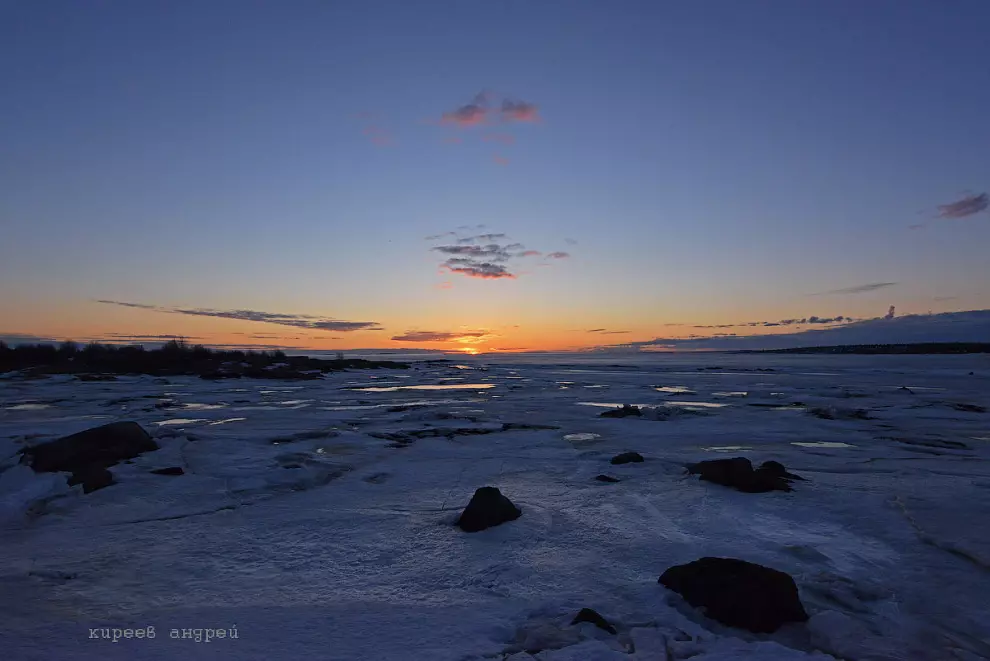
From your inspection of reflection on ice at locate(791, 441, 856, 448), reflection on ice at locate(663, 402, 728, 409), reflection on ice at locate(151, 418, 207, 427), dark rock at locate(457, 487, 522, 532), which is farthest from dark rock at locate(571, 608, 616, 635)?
reflection on ice at locate(663, 402, 728, 409)

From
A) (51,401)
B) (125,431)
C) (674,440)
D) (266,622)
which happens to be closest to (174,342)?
(51,401)

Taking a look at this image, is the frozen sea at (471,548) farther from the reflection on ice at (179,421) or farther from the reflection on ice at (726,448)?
the reflection on ice at (179,421)

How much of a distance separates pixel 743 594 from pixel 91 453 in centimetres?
711

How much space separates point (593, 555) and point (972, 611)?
2215 mm

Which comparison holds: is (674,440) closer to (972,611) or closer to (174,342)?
(972,611)

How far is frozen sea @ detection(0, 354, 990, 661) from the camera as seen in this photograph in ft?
8.96

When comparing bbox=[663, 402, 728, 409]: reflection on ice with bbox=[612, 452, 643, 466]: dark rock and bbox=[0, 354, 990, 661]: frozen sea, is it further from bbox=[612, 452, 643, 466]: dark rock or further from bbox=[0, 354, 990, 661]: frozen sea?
bbox=[612, 452, 643, 466]: dark rock

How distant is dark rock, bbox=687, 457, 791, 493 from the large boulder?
6.56 m

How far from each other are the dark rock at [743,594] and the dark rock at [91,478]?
5.68 m

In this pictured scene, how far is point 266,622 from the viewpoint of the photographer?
9.33 ft

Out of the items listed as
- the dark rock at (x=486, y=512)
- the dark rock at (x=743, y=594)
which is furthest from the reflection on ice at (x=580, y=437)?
the dark rock at (x=743, y=594)

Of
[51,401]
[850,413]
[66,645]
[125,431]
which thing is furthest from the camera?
[51,401]

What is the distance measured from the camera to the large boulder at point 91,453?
5.63 metres

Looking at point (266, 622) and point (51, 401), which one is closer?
point (266, 622)
